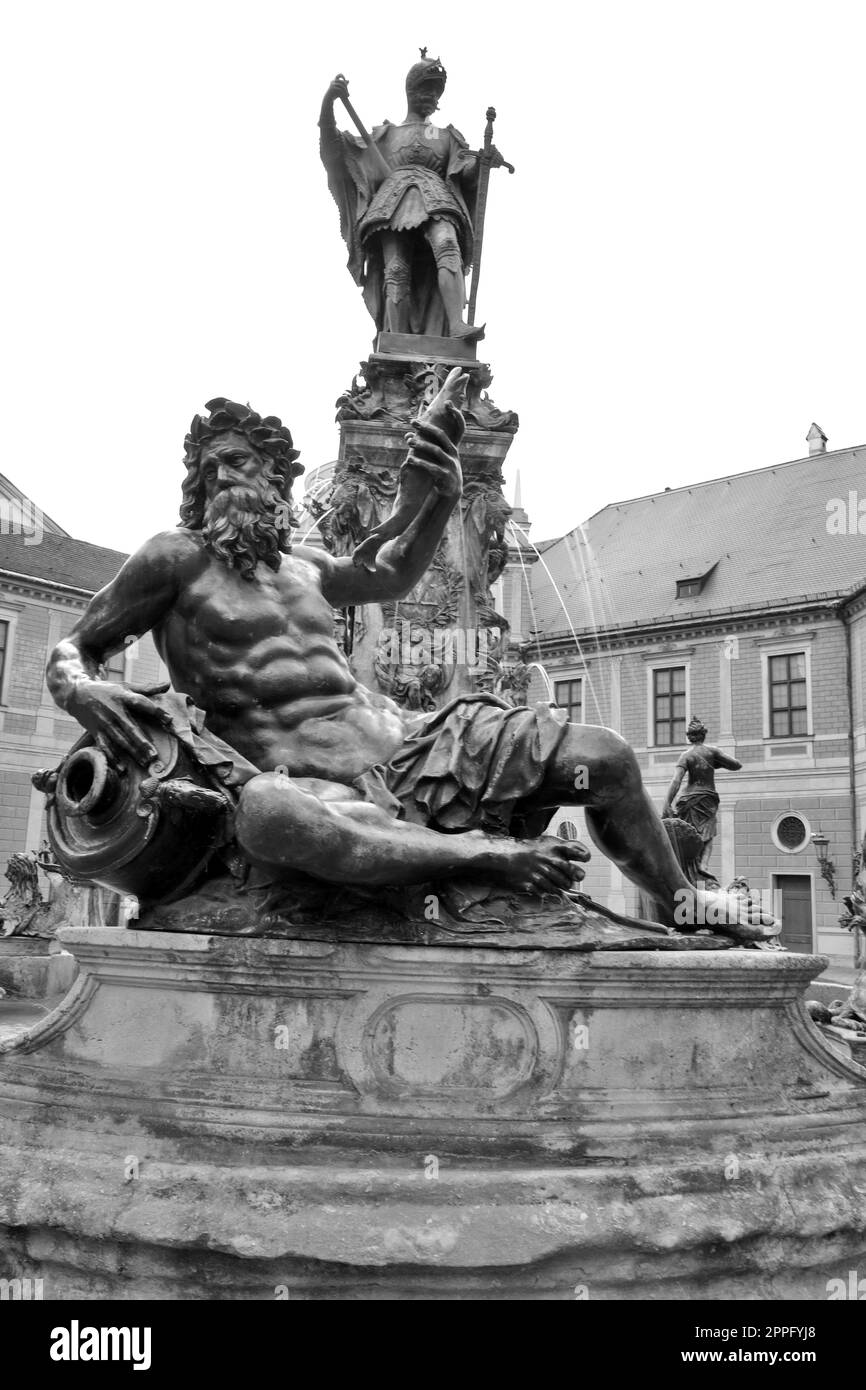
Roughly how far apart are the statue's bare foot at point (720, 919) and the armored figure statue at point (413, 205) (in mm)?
5658

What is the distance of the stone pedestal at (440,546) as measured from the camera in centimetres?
708

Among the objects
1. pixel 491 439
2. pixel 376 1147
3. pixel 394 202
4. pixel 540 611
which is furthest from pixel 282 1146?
pixel 540 611

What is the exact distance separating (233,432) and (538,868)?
1.58 metres

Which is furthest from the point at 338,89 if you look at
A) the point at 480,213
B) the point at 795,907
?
the point at 795,907

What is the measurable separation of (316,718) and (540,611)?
31369 mm

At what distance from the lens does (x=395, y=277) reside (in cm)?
826

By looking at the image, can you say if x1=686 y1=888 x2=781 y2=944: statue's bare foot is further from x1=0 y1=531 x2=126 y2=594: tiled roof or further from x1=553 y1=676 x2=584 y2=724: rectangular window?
x1=553 y1=676 x2=584 y2=724: rectangular window

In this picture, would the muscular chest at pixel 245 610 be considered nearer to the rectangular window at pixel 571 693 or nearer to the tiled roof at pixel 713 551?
the tiled roof at pixel 713 551

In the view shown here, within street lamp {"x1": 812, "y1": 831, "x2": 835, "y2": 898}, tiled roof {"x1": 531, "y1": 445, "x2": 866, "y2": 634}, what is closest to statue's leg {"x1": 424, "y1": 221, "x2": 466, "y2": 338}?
street lamp {"x1": 812, "y1": 831, "x2": 835, "y2": 898}

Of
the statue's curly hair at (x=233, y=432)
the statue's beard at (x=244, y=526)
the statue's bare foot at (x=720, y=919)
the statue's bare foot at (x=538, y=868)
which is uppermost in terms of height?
the statue's curly hair at (x=233, y=432)

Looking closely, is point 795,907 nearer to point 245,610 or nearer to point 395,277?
point 395,277

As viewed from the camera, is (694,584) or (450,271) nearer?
(450,271)

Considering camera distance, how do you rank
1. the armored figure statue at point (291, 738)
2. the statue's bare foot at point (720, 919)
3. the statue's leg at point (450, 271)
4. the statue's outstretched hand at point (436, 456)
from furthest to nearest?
the statue's leg at point (450, 271) → the statue's outstretched hand at point (436, 456) → the statue's bare foot at point (720, 919) → the armored figure statue at point (291, 738)

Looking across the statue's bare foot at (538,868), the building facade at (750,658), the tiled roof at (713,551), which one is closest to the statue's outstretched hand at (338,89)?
the statue's bare foot at (538,868)
